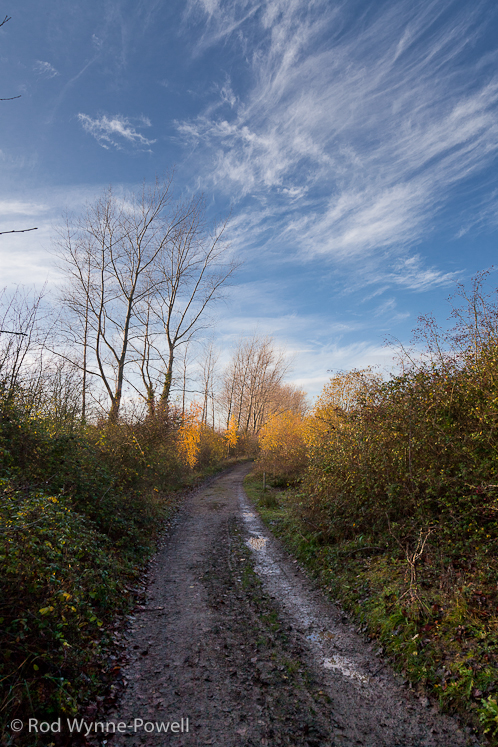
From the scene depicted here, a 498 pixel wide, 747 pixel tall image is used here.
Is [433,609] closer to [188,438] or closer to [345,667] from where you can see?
[345,667]

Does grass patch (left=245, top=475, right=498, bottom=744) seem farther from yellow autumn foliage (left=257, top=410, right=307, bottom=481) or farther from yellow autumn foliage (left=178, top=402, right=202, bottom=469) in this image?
yellow autumn foliage (left=178, top=402, right=202, bottom=469)

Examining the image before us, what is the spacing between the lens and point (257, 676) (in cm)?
430

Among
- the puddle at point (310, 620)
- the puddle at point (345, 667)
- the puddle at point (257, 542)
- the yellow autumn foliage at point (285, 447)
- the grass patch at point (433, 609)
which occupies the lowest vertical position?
the puddle at point (345, 667)

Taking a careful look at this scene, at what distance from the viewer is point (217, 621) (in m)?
5.59

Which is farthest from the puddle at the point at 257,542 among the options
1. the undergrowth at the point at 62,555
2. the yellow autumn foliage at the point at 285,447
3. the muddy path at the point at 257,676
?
the yellow autumn foliage at the point at 285,447

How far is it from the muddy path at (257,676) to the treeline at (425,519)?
45 centimetres

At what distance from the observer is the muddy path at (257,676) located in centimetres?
351

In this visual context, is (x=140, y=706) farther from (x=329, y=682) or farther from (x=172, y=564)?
(x=172, y=564)

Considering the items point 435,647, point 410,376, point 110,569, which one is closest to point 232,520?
point 110,569

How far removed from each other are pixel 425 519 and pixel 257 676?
3792 millimetres

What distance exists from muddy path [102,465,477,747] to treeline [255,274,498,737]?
0.45 metres

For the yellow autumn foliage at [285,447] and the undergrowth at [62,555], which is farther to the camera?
the yellow autumn foliage at [285,447]

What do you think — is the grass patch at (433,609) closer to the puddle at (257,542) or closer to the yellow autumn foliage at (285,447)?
the puddle at (257,542)

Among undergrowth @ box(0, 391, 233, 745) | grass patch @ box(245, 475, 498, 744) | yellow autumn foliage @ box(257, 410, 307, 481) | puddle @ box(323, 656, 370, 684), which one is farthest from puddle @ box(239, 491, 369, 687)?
yellow autumn foliage @ box(257, 410, 307, 481)
